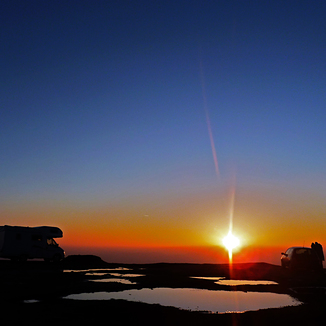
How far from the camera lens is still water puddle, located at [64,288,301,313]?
13.2 meters

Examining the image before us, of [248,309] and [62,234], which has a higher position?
[62,234]

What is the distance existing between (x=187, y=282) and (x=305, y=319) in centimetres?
1076

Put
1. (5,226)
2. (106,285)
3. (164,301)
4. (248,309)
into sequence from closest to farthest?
(248,309), (164,301), (106,285), (5,226)

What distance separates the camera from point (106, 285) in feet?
61.3

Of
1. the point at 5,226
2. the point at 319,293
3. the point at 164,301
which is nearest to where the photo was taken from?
the point at 164,301

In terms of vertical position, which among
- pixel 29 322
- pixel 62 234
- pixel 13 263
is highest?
pixel 62 234

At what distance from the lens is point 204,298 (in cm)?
1526

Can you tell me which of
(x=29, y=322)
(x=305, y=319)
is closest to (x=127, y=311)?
(x=29, y=322)

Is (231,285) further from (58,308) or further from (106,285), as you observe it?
(58,308)

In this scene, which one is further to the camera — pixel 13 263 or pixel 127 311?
pixel 13 263

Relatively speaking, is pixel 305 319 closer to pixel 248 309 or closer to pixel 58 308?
pixel 248 309

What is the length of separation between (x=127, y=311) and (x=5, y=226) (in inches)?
1053

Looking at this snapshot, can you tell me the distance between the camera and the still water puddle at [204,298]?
13207 mm

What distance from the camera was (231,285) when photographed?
66.5 ft
